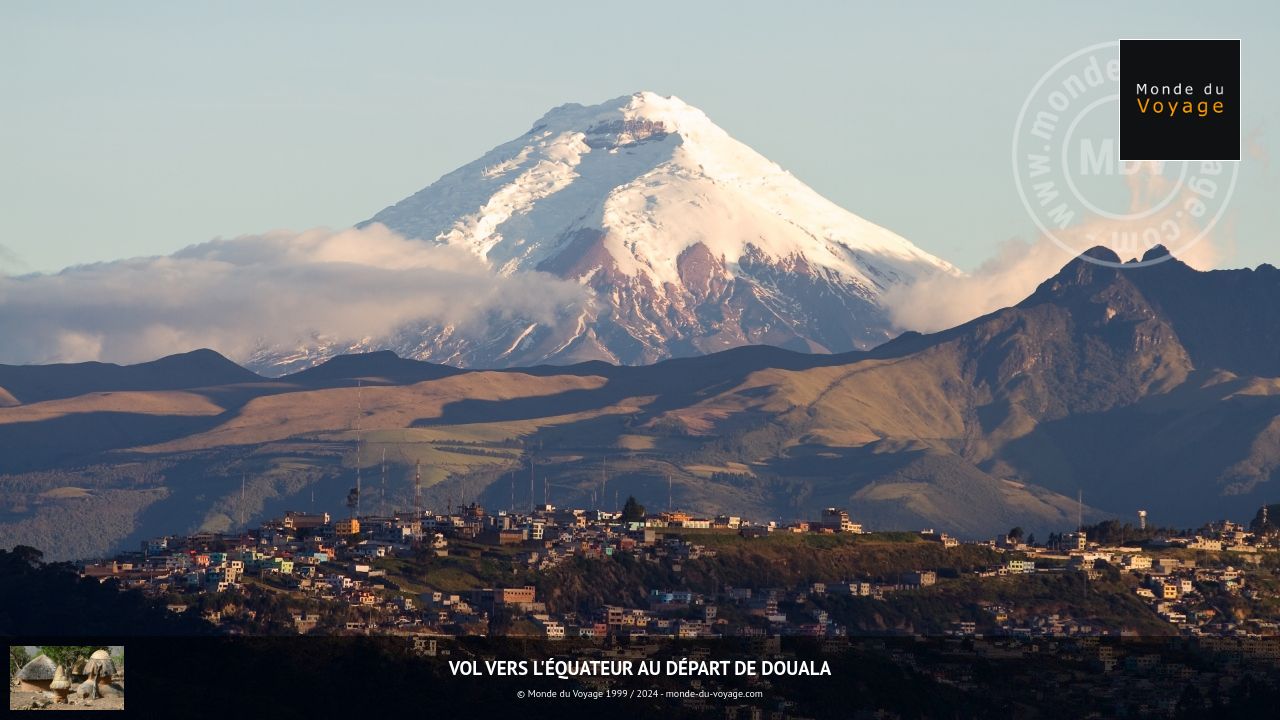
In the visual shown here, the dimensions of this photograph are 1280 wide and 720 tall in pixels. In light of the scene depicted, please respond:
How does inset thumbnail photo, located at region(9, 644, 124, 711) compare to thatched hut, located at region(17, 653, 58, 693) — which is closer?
inset thumbnail photo, located at region(9, 644, 124, 711)

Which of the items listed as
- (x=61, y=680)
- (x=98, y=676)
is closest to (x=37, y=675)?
(x=61, y=680)

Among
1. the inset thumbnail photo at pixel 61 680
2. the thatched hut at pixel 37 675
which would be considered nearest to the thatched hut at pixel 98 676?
the inset thumbnail photo at pixel 61 680

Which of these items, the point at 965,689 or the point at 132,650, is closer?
the point at 132,650

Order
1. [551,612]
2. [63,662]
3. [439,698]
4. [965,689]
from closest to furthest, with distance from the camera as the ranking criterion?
[63,662]
[439,698]
[965,689]
[551,612]

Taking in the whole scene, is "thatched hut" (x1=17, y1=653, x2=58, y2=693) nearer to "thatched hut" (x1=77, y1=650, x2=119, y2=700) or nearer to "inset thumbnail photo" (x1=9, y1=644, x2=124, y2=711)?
"inset thumbnail photo" (x1=9, y1=644, x2=124, y2=711)

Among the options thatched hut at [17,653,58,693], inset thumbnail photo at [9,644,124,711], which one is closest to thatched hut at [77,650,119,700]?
inset thumbnail photo at [9,644,124,711]

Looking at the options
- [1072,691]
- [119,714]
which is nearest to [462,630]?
[1072,691]

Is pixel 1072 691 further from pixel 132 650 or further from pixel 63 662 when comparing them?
pixel 63 662

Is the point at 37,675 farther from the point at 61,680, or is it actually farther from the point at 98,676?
the point at 98,676
